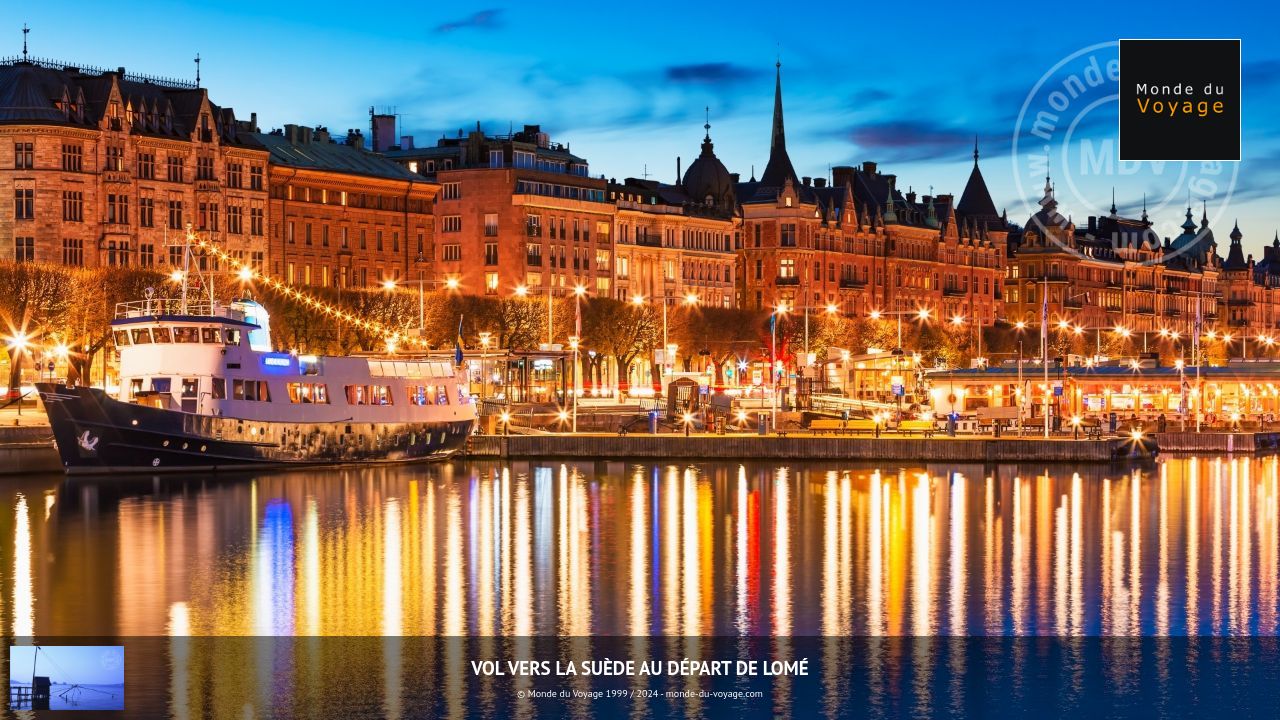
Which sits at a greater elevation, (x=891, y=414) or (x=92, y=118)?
(x=92, y=118)

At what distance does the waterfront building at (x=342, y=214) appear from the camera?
415ft

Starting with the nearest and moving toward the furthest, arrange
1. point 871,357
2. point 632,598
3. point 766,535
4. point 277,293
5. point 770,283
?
point 632,598
point 766,535
point 277,293
point 871,357
point 770,283

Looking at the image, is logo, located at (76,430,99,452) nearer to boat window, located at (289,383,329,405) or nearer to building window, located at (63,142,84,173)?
boat window, located at (289,383,329,405)

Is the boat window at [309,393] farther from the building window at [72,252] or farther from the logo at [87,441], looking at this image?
the building window at [72,252]

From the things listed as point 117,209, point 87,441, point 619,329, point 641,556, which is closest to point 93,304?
point 117,209

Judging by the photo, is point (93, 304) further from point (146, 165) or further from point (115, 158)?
point (146, 165)

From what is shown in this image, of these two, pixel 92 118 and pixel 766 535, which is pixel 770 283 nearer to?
pixel 92 118

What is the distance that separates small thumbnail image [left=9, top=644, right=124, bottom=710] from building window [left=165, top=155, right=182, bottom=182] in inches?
3202

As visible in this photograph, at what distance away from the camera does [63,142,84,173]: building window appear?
11162 cm

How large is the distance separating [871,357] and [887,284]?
57794 millimetres

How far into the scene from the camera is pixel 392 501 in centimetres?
6919

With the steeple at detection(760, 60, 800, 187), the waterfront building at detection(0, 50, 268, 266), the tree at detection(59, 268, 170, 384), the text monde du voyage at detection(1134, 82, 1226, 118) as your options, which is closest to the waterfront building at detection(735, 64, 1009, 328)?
the steeple at detection(760, 60, 800, 187)

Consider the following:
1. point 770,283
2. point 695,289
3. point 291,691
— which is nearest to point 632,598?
point 291,691

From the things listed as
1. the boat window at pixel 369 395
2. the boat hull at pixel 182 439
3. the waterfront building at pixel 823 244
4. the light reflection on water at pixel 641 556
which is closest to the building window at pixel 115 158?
the boat window at pixel 369 395
